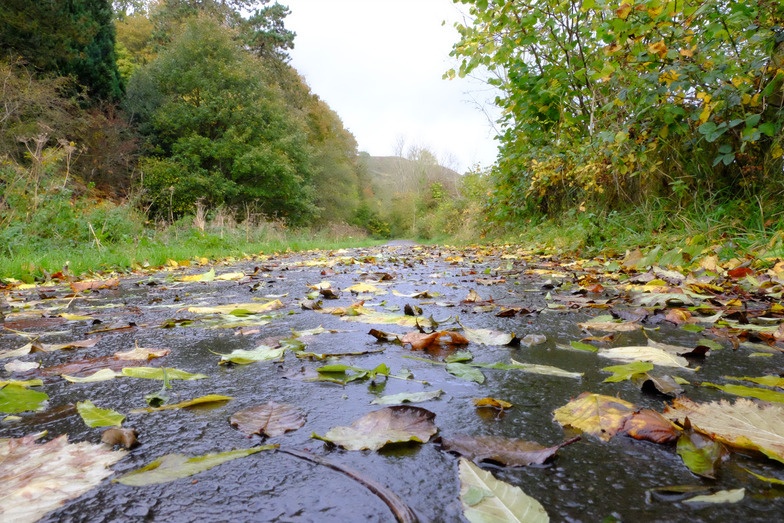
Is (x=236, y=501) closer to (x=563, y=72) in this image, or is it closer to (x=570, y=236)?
(x=570, y=236)

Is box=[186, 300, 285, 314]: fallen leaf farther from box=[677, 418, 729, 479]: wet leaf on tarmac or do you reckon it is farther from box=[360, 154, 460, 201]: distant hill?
box=[360, 154, 460, 201]: distant hill

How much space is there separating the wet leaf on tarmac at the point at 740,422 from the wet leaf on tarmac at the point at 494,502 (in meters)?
0.37

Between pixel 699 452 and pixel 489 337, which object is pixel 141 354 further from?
pixel 699 452

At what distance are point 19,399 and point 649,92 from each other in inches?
190

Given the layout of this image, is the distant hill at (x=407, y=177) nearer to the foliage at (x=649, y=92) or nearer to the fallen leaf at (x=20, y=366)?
the foliage at (x=649, y=92)

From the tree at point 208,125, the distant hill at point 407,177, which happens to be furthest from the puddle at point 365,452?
the distant hill at point 407,177

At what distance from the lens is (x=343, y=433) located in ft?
2.44

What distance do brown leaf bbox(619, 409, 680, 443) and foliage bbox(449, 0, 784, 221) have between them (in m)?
3.30

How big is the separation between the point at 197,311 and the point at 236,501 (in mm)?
1769

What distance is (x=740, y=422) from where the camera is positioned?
725 millimetres

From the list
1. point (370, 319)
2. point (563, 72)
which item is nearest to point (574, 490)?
point (370, 319)

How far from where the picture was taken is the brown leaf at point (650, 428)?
2.30 ft

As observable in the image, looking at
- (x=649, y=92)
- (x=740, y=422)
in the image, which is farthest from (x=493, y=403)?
(x=649, y=92)

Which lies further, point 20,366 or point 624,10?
point 624,10
